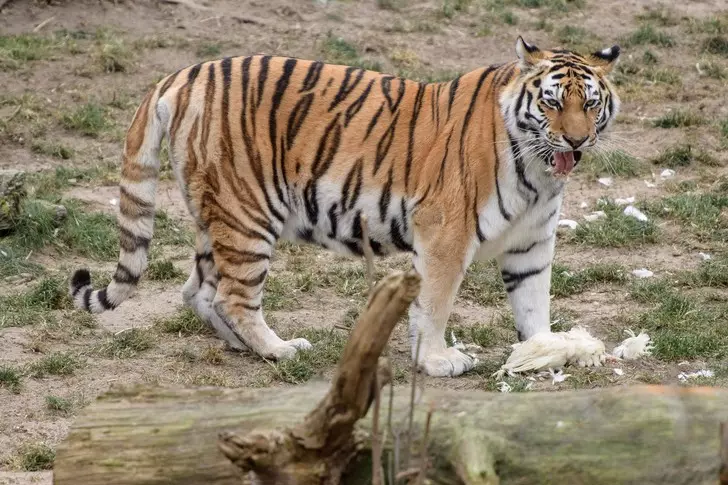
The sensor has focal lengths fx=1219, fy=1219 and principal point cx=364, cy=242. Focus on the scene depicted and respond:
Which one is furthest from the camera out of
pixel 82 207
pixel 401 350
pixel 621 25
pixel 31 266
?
pixel 621 25

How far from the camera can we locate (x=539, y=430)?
3.09 meters

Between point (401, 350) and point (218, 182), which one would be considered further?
point (401, 350)

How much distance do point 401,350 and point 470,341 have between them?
37 centimetres

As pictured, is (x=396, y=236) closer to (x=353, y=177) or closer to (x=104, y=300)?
(x=353, y=177)

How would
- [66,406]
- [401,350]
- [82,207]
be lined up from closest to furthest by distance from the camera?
[66,406], [401,350], [82,207]

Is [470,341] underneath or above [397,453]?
underneath

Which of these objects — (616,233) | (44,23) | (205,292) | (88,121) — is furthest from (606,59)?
(44,23)

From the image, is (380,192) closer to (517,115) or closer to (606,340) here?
(517,115)

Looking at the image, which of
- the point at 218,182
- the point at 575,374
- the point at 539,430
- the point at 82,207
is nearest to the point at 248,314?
the point at 218,182

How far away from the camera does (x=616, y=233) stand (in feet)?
25.8

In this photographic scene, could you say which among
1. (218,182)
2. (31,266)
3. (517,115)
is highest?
(517,115)

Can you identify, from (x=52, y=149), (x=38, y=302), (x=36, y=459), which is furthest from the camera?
(x=52, y=149)

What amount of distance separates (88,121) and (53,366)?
395 centimetres

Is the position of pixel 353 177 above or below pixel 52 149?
above
